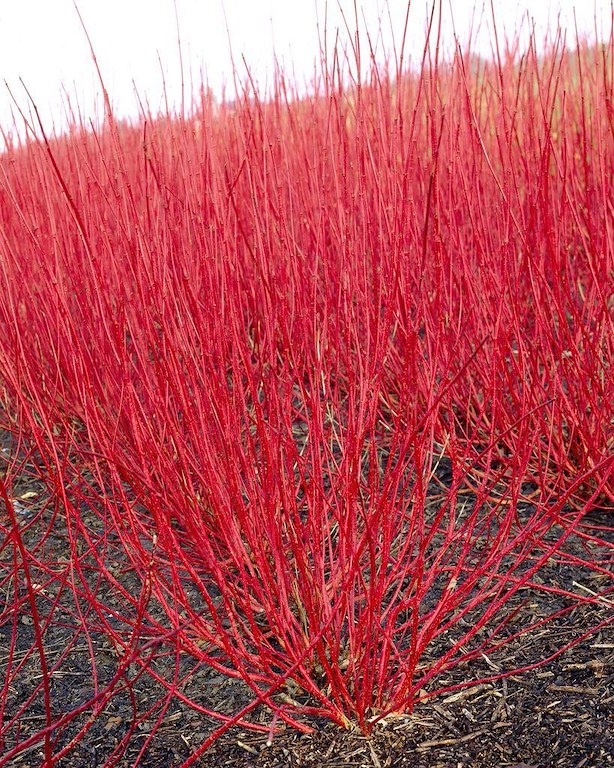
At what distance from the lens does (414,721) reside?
1582mm

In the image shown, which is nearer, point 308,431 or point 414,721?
point 414,721

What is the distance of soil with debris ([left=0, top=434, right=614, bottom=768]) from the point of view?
149 centimetres

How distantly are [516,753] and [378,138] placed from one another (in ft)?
4.73

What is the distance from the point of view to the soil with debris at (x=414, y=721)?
149cm

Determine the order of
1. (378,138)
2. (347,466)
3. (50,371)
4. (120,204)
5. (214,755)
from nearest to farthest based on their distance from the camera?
(347,466), (214,755), (120,204), (378,138), (50,371)

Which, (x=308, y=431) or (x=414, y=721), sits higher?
(x=308, y=431)

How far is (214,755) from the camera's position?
1556mm

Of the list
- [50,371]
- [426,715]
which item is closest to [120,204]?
[426,715]

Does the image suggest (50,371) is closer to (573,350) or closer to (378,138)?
(378,138)

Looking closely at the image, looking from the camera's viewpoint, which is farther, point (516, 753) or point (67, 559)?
point (67, 559)

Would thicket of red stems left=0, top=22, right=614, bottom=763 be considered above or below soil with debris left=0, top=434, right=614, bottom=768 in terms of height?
above

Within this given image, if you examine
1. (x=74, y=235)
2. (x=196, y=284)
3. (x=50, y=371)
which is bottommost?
(x=50, y=371)

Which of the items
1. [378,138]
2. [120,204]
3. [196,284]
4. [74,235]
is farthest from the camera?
[74,235]

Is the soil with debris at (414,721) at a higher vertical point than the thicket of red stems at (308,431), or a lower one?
lower
